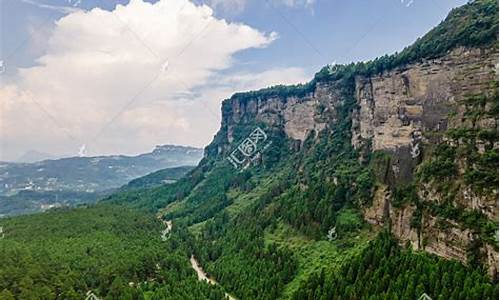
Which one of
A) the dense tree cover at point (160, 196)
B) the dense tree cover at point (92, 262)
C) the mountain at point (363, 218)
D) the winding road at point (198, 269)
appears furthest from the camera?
the dense tree cover at point (160, 196)

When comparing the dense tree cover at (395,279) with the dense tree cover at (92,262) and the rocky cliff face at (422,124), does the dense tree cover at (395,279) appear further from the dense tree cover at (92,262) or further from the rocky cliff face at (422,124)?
the dense tree cover at (92,262)

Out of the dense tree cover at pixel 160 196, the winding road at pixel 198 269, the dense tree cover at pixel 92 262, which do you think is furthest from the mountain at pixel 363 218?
the dense tree cover at pixel 160 196

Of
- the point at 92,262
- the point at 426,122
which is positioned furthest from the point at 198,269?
the point at 426,122

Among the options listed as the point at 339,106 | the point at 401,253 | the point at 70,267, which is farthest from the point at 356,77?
the point at 70,267

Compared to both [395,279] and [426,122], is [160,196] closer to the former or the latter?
[426,122]

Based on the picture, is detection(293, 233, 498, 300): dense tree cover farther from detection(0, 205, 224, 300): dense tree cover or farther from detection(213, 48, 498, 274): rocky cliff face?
detection(0, 205, 224, 300): dense tree cover

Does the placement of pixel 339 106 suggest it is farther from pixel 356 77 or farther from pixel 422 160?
pixel 422 160
